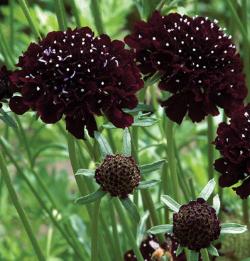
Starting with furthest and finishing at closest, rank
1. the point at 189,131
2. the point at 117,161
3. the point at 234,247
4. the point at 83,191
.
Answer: the point at 189,131
the point at 234,247
the point at 83,191
the point at 117,161

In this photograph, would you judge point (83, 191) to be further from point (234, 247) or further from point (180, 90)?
point (234, 247)

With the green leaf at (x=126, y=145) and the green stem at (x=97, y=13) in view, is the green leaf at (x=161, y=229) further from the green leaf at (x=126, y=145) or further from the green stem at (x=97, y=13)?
the green stem at (x=97, y=13)

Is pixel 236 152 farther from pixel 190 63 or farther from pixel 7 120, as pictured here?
pixel 7 120

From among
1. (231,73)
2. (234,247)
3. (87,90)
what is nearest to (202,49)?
(231,73)

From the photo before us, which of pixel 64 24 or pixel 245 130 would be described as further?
pixel 64 24

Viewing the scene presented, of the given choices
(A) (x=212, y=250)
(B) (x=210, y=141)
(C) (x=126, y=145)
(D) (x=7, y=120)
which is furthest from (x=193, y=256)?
(B) (x=210, y=141)

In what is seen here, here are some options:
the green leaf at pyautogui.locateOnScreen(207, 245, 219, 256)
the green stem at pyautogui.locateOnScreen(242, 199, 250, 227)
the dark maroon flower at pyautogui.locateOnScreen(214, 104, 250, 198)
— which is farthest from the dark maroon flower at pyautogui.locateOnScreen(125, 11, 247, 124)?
the green stem at pyautogui.locateOnScreen(242, 199, 250, 227)

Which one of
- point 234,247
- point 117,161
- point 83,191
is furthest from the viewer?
point 234,247

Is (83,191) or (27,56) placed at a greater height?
(27,56)
